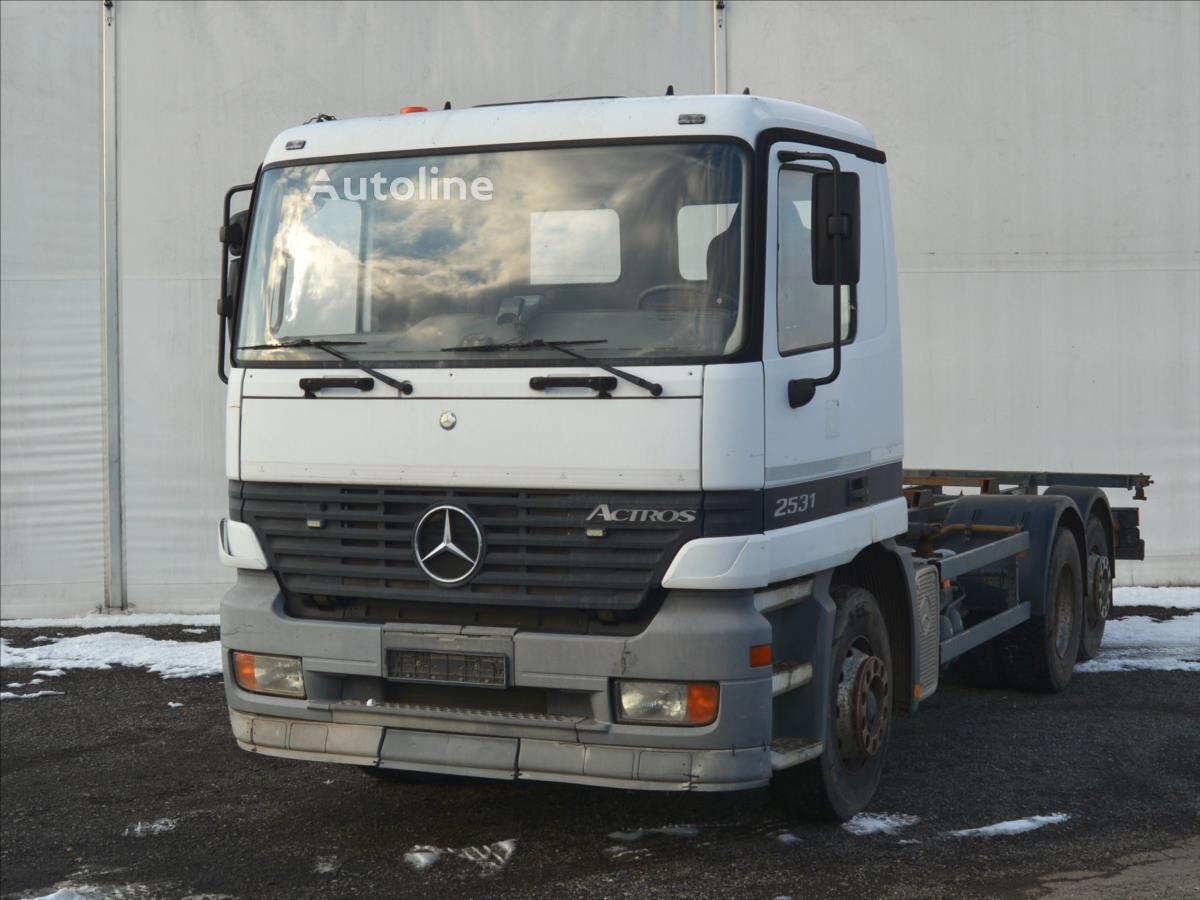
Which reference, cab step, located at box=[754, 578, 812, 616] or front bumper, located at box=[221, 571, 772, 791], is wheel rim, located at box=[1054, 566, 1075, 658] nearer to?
cab step, located at box=[754, 578, 812, 616]

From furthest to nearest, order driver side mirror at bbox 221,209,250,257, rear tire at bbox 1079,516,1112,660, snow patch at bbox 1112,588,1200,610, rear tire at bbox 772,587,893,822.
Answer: snow patch at bbox 1112,588,1200,610 < rear tire at bbox 1079,516,1112,660 < driver side mirror at bbox 221,209,250,257 < rear tire at bbox 772,587,893,822

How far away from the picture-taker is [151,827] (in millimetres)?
6207

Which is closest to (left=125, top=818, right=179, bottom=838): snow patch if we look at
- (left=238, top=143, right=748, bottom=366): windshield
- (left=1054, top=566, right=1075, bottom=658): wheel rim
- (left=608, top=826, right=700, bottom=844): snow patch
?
(left=608, top=826, right=700, bottom=844): snow patch

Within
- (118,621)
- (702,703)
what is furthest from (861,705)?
(118,621)

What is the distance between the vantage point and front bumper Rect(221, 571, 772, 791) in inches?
203

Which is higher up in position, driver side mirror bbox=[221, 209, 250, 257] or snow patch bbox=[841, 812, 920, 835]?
driver side mirror bbox=[221, 209, 250, 257]

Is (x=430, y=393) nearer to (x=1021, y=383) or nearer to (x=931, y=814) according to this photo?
(x=931, y=814)

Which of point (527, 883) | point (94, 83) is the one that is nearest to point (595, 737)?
point (527, 883)

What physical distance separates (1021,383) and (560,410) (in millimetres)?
7984

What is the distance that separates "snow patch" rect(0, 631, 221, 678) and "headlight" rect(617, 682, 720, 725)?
502 cm

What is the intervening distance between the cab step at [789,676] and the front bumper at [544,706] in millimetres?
75

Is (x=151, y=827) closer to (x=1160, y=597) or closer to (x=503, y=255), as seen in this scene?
(x=503, y=255)

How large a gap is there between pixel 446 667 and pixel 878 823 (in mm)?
1918

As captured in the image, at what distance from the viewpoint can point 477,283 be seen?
218 inches
